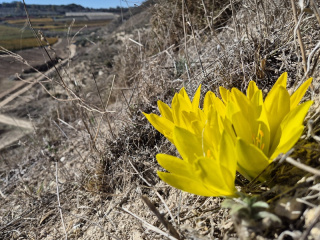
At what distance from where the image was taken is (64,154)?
100.0 inches

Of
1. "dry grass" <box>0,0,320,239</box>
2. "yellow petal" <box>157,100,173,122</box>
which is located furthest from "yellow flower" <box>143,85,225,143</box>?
"dry grass" <box>0,0,320,239</box>

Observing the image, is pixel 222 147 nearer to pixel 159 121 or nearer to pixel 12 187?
pixel 159 121

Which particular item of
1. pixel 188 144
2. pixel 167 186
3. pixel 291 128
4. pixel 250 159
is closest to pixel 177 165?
pixel 188 144

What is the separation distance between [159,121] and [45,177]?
5.42 feet

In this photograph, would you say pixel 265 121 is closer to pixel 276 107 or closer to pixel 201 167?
pixel 276 107

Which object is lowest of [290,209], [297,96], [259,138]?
[290,209]

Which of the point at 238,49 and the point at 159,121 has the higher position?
the point at 238,49

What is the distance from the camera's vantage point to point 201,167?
2.01 ft

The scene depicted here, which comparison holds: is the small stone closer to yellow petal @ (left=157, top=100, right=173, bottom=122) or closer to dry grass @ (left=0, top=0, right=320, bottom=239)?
dry grass @ (left=0, top=0, right=320, bottom=239)

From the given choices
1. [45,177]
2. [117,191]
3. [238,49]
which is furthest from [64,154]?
[238,49]

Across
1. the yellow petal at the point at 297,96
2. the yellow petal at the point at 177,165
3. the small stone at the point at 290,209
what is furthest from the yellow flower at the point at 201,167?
the yellow petal at the point at 297,96

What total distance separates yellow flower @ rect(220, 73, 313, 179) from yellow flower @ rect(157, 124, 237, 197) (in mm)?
45

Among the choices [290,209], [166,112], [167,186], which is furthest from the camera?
[167,186]

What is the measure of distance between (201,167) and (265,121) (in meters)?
0.22
